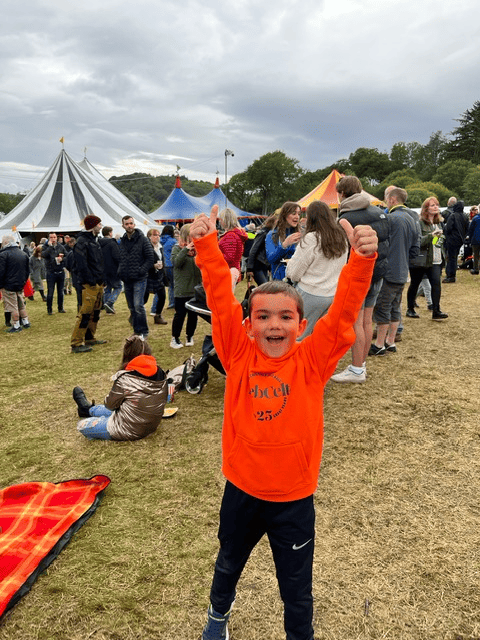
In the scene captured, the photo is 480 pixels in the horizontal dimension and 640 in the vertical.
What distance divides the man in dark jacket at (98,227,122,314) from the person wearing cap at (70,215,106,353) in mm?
861

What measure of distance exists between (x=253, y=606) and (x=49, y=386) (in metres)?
3.99

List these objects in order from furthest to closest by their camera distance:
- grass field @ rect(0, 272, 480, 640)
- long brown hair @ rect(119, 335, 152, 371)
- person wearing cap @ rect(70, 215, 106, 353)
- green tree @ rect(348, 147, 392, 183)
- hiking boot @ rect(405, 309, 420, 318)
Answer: green tree @ rect(348, 147, 392, 183)
hiking boot @ rect(405, 309, 420, 318)
person wearing cap @ rect(70, 215, 106, 353)
long brown hair @ rect(119, 335, 152, 371)
grass field @ rect(0, 272, 480, 640)

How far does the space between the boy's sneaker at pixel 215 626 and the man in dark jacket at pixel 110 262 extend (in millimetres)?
6274

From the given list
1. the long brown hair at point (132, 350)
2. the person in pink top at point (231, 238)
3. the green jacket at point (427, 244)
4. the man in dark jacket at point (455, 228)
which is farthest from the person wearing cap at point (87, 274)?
the man in dark jacket at point (455, 228)

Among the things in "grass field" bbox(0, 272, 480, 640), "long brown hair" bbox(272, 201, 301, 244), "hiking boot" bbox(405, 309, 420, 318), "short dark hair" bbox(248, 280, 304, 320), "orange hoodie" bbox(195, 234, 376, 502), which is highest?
"long brown hair" bbox(272, 201, 301, 244)

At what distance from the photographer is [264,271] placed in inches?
259

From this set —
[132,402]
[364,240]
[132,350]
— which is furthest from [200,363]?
[364,240]

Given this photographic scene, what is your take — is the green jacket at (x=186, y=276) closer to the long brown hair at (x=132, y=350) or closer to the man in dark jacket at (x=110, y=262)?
the man in dark jacket at (x=110, y=262)

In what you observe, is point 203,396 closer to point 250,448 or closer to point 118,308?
point 250,448

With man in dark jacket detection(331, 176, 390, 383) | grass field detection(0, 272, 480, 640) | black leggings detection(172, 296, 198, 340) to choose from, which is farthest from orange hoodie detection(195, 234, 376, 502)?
black leggings detection(172, 296, 198, 340)

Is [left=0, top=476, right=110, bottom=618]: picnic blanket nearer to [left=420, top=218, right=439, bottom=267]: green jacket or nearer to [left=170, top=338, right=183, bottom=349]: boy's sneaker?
[left=170, top=338, right=183, bottom=349]: boy's sneaker

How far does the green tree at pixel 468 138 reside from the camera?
179 feet

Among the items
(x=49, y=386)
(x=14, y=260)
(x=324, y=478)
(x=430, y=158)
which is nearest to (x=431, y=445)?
(x=324, y=478)

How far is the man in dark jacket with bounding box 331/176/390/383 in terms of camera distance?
Result: 400 centimetres
